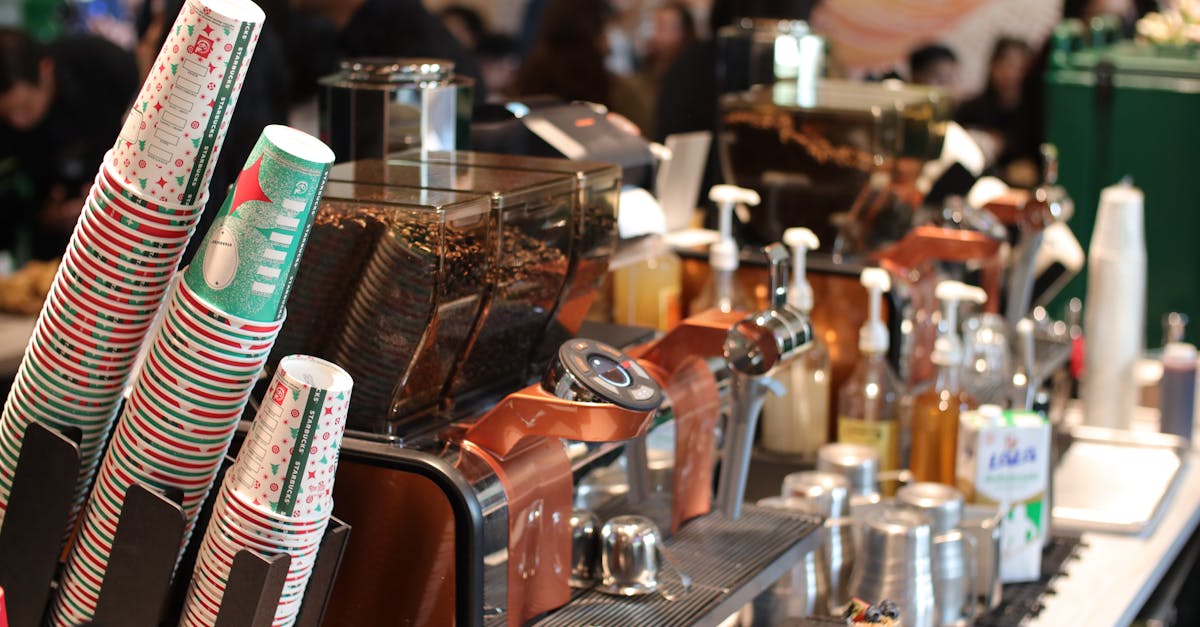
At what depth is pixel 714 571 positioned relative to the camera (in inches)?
47.2

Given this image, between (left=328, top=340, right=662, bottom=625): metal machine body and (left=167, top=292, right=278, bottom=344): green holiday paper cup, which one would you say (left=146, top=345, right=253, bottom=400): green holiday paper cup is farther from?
(left=328, top=340, right=662, bottom=625): metal machine body

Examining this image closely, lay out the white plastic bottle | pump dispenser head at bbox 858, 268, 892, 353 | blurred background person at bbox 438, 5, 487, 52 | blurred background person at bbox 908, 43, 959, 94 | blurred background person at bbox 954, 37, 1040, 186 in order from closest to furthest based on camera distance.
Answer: pump dispenser head at bbox 858, 268, 892, 353 → the white plastic bottle → blurred background person at bbox 954, 37, 1040, 186 → blurred background person at bbox 908, 43, 959, 94 → blurred background person at bbox 438, 5, 487, 52

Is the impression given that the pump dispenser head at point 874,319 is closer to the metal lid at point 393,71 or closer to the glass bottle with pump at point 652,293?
the glass bottle with pump at point 652,293

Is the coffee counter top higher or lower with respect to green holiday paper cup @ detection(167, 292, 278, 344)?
lower

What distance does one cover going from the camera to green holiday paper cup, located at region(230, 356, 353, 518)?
34.8 inches

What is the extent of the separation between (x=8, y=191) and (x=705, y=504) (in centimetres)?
330

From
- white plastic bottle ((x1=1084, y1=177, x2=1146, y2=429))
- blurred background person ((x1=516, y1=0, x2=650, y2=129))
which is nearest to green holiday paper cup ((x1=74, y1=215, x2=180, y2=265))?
white plastic bottle ((x1=1084, y1=177, x2=1146, y2=429))

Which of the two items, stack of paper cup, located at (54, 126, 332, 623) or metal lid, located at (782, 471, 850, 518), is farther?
metal lid, located at (782, 471, 850, 518)

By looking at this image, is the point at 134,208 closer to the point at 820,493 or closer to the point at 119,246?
the point at 119,246

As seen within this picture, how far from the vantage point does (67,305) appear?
0.94 m

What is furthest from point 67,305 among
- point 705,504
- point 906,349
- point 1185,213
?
point 1185,213

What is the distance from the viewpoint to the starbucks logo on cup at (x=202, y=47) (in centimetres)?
88

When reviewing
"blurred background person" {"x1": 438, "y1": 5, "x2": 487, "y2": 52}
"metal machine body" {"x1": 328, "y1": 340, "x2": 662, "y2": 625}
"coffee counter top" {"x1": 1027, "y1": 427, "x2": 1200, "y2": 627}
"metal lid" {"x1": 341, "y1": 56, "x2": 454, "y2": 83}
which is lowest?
"coffee counter top" {"x1": 1027, "y1": 427, "x2": 1200, "y2": 627}

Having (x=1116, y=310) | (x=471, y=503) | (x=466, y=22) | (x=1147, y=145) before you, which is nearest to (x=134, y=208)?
(x=471, y=503)
